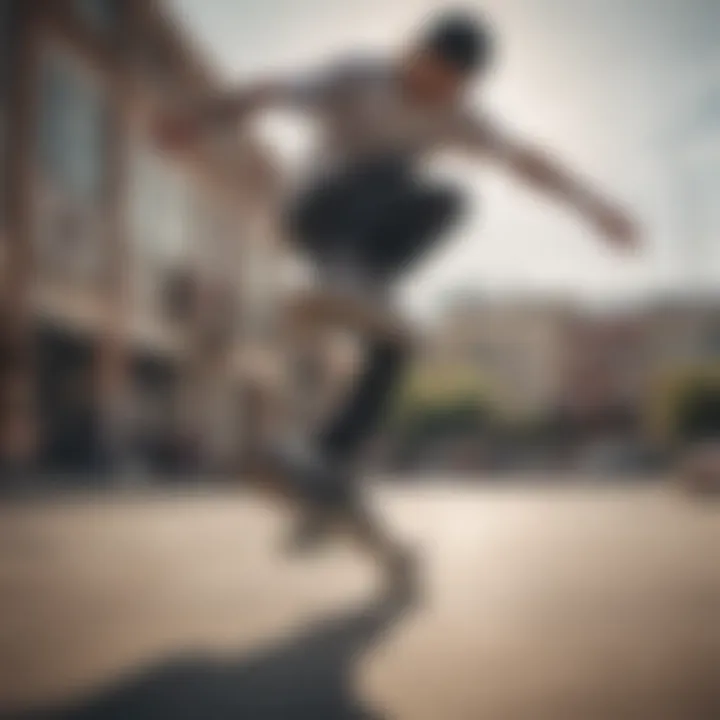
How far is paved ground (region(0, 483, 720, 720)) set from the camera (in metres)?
0.89

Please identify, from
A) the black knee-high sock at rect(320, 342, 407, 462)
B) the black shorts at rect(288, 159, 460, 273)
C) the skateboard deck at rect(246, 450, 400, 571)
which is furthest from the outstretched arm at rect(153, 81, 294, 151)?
the skateboard deck at rect(246, 450, 400, 571)

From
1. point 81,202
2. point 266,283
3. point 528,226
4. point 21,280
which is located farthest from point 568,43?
point 21,280

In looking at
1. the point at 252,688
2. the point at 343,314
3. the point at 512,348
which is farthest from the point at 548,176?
the point at 252,688

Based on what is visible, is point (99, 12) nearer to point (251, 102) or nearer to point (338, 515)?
point (251, 102)

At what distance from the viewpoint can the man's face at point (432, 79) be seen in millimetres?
1005

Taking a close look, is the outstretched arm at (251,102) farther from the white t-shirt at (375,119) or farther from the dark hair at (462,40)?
the dark hair at (462,40)

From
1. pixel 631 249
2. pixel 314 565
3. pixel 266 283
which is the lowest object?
pixel 314 565

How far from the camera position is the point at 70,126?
1056 millimetres

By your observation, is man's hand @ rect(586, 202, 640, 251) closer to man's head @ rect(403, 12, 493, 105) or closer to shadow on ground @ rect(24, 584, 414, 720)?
man's head @ rect(403, 12, 493, 105)

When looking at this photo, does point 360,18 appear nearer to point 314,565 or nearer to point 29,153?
point 29,153

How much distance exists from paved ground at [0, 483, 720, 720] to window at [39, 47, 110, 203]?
46 centimetres

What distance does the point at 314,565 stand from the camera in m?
1.11

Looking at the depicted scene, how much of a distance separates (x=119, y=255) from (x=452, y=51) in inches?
20.7

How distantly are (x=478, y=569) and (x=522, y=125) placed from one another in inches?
24.8
